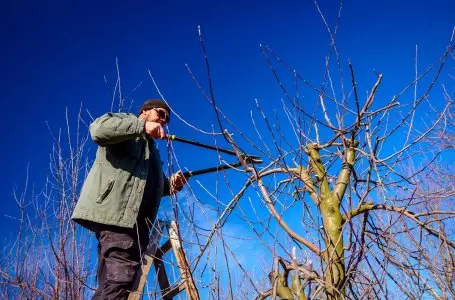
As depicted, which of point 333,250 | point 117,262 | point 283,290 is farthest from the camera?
point 117,262

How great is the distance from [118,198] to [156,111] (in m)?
0.74

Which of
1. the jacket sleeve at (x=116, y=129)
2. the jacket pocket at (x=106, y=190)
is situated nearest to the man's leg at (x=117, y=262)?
the jacket pocket at (x=106, y=190)

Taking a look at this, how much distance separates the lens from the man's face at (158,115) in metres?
2.88

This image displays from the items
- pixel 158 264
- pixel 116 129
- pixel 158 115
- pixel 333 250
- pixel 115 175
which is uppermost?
pixel 158 115

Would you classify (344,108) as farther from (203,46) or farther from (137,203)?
(137,203)

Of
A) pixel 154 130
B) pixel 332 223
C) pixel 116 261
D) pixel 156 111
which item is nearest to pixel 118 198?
pixel 116 261

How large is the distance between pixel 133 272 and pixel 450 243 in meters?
1.83

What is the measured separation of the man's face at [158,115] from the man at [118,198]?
0.67 feet

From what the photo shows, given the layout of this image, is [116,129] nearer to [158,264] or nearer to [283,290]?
[158,264]

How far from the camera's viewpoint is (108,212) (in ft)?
7.98

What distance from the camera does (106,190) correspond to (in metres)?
2.49

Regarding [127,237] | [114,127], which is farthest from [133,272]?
[114,127]

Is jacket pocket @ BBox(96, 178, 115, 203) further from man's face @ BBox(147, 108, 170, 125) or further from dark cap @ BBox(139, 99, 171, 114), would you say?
dark cap @ BBox(139, 99, 171, 114)

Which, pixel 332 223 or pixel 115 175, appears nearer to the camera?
pixel 332 223
